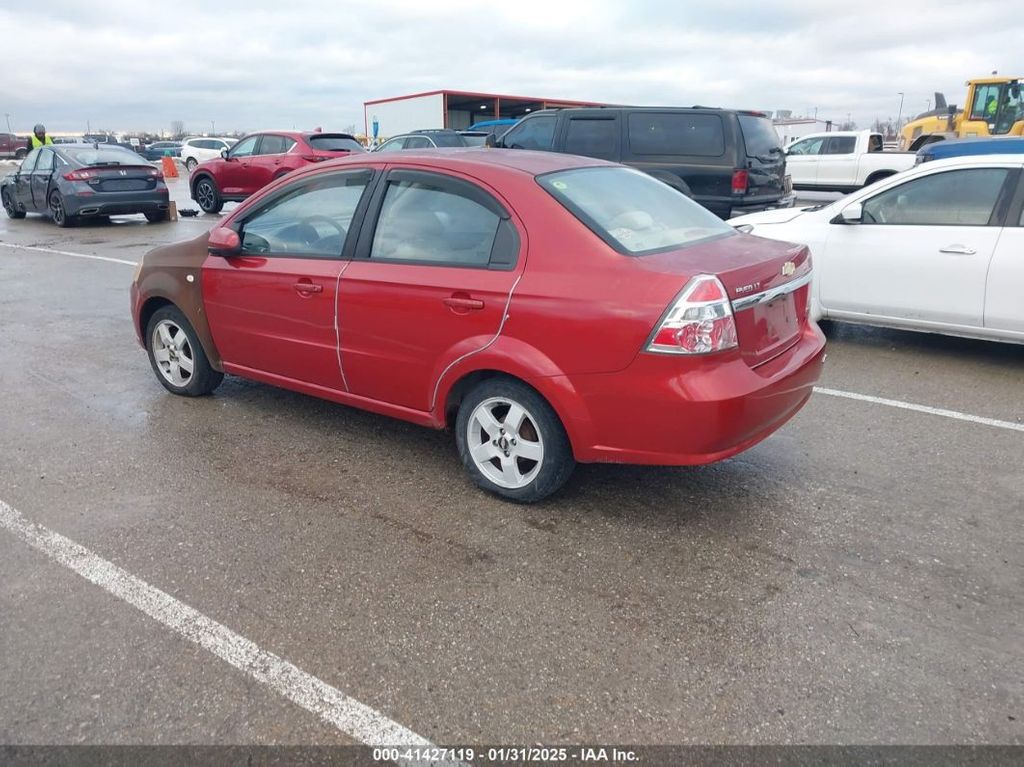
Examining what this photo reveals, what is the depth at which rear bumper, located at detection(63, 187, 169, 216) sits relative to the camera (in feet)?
47.3

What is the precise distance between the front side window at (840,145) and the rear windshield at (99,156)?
17147 millimetres

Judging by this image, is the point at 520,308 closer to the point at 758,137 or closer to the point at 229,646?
the point at 229,646

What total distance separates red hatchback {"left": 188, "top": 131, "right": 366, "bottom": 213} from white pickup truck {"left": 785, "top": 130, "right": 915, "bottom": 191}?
40.1 ft

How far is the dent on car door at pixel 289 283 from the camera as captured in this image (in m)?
4.19

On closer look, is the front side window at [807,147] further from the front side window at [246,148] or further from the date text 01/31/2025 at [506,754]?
the date text 01/31/2025 at [506,754]

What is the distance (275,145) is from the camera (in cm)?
1611

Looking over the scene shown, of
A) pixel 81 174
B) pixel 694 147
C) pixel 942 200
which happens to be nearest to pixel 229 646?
pixel 942 200

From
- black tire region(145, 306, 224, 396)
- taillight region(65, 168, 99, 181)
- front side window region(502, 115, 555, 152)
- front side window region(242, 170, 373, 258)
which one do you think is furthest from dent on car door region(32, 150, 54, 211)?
front side window region(242, 170, 373, 258)

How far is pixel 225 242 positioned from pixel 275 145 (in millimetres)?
12687

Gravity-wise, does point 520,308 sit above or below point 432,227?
below

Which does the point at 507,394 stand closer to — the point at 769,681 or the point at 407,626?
the point at 407,626

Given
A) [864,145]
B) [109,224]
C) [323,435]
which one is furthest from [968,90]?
[323,435]

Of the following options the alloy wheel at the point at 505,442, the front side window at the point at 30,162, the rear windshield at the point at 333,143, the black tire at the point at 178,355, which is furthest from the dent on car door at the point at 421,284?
the front side window at the point at 30,162

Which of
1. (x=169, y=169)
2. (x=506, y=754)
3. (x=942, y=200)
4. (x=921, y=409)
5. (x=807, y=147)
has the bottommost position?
(x=506, y=754)
